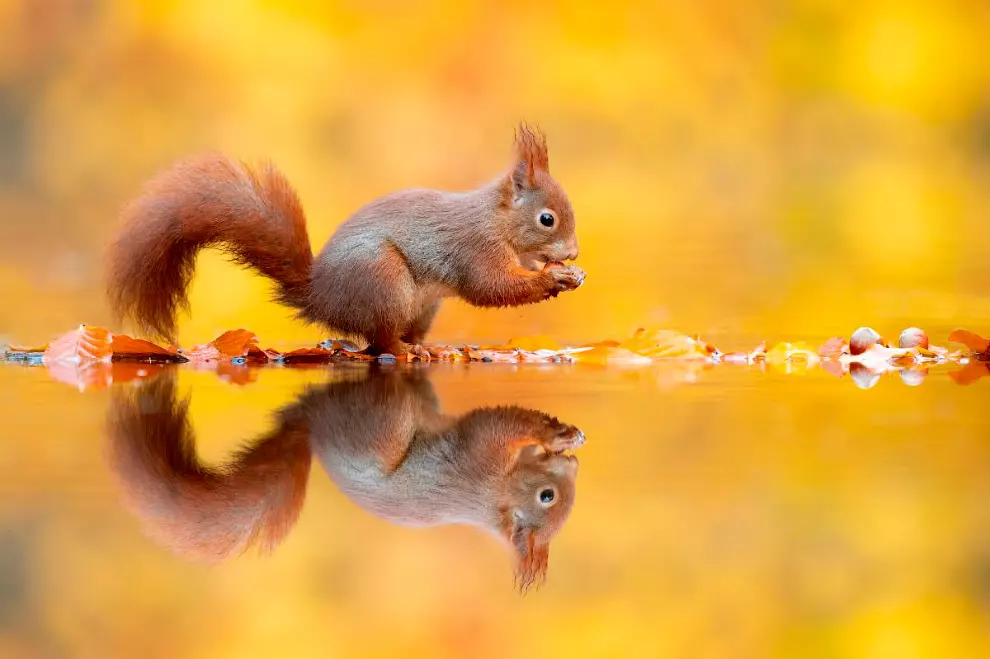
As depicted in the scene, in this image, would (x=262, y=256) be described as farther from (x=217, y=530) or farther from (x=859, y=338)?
(x=217, y=530)

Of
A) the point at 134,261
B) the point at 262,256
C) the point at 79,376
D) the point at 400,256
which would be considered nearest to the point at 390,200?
the point at 400,256

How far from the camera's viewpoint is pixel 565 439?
5.64 ft

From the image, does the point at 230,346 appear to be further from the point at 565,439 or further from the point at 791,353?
the point at 565,439

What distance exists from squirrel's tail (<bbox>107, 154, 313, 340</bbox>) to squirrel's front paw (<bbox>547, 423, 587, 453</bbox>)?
1581 millimetres

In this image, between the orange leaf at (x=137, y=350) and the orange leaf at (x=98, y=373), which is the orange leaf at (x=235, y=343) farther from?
the orange leaf at (x=98, y=373)

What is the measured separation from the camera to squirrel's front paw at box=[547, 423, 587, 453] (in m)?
1.64

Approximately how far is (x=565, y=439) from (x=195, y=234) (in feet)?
5.68

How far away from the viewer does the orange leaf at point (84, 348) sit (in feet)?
11.0

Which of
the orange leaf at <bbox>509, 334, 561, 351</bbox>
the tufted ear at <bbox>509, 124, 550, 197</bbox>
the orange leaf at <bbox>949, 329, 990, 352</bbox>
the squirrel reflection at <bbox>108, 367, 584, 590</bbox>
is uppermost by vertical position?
the tufted ear at <bbox>509, 124, 550, 197</bbox>

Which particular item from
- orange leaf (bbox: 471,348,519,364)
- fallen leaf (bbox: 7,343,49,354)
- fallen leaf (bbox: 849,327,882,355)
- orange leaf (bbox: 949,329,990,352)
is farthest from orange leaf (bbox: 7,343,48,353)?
orange leaf (bbox: 949,329,990,352)

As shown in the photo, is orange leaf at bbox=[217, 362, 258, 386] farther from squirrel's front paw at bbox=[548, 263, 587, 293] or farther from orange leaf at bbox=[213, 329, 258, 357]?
squirrel's front paw at bbox=[548, 263, 587, 293]

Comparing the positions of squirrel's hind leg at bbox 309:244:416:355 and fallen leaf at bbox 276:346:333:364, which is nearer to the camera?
squirrel's hind leg at bbox 309:244:416:355

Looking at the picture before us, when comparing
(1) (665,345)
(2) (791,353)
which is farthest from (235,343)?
(2) (791,353)

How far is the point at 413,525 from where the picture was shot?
1180mm
